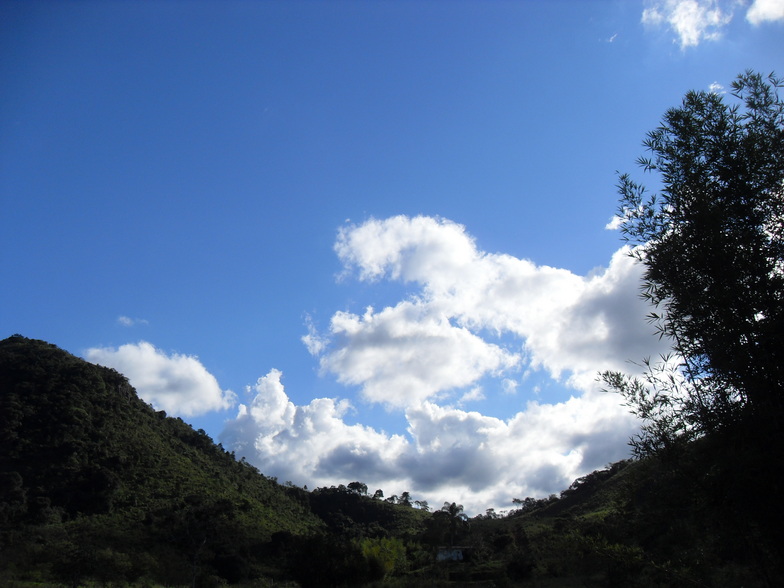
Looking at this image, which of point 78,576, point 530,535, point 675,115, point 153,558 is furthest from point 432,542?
point 675,115

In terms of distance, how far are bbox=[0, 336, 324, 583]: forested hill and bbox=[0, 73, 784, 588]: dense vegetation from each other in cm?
31

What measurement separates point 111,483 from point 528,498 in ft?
249

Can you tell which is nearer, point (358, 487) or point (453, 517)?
point (453, 517)

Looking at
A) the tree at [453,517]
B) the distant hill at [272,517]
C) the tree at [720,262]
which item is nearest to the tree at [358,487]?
the distant hill at [272,517]

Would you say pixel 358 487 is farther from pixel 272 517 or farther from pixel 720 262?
pixel 720 262

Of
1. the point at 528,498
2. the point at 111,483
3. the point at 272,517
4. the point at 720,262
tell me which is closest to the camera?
the point at 720,262

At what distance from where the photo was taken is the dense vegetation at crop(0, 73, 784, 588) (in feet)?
21.8

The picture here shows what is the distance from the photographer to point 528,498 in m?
105

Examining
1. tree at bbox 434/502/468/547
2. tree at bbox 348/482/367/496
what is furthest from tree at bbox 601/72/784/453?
tree at bbox 348/482/367/496

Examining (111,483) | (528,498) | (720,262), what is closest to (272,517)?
(111,483)

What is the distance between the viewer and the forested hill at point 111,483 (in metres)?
54.4

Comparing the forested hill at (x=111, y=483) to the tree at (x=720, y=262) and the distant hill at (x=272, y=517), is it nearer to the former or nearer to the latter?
the distant hill at (x=272, y=517)

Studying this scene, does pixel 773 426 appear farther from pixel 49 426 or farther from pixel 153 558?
pixel 49 426

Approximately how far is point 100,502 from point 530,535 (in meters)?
51.8
